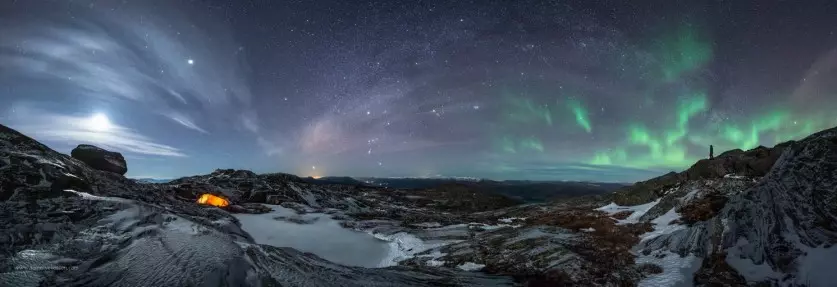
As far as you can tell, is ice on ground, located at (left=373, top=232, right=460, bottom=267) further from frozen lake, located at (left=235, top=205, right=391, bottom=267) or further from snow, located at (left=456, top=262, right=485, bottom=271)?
snow, located at (left=456, top=262, right=485, bottom=271)

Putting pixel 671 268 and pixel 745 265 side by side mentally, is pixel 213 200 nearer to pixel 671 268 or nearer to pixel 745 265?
pixel 671 268

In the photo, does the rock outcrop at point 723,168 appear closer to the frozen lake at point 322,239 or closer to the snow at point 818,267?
the snow at point 818,267

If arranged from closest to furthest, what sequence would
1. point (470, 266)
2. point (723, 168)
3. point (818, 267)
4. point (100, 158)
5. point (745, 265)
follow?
point (818, 267)
point (745, 265)
point (470, 266)
point (723, 168)
point (100, 158)

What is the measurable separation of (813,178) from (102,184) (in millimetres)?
30765

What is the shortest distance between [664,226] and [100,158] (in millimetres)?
58344

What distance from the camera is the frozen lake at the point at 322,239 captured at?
20.1 meters

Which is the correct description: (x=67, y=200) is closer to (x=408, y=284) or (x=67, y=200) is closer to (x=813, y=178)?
(x=408, y=284)

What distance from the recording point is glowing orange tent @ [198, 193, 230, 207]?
1401 inches

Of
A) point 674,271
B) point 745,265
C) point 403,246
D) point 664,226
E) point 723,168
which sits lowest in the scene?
point 403,246

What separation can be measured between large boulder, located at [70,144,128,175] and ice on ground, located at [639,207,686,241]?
55102mm

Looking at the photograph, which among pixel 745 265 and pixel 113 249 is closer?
pixel 113 249

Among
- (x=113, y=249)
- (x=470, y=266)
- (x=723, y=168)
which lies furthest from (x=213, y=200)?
(x=723, y=168)

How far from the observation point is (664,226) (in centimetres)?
1788

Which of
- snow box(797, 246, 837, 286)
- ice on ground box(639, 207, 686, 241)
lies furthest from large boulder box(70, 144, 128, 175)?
snow box(797, 246, 837, 286)
